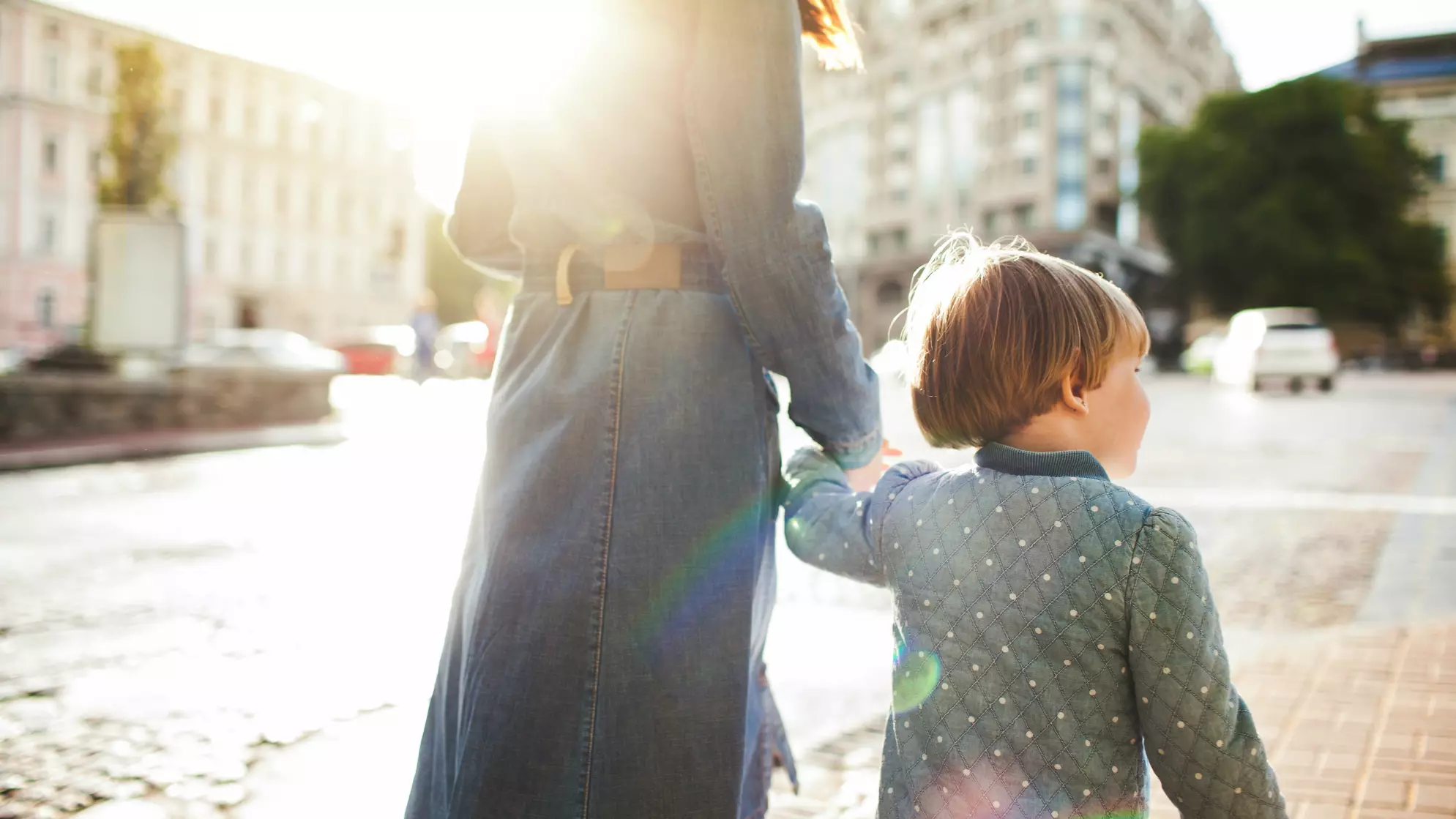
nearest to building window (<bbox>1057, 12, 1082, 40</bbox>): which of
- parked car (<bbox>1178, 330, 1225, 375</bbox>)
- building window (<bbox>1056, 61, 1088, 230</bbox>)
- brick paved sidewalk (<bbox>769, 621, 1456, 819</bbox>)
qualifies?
building window (<bbox>1056, 61, 1088, 230</bbox>)

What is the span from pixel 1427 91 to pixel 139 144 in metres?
72.3

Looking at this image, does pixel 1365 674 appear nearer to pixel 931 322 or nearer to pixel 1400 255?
pixel 931 322

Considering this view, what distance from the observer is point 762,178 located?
1451 mm

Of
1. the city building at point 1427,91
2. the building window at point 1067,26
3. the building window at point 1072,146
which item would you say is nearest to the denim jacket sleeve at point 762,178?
the building window at point 1072,146

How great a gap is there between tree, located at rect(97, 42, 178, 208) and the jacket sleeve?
794 inches

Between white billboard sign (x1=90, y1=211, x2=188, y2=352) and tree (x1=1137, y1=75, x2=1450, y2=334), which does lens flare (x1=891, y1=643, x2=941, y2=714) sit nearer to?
white billboard sign (x1=90, y1=211, x2=188, y2=352)

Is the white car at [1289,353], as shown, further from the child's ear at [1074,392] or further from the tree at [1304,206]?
the child's ear at [1074,392]

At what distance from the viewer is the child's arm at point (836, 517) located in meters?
1.61

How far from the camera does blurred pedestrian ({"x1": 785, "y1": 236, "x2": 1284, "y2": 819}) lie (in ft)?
4.57

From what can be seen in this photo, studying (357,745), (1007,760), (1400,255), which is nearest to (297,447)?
(357,745)

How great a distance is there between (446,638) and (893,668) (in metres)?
0.68

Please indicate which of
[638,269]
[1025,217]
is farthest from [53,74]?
[1025,217]

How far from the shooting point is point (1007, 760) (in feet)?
4.88

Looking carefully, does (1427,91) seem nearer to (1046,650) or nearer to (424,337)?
(424,337)
